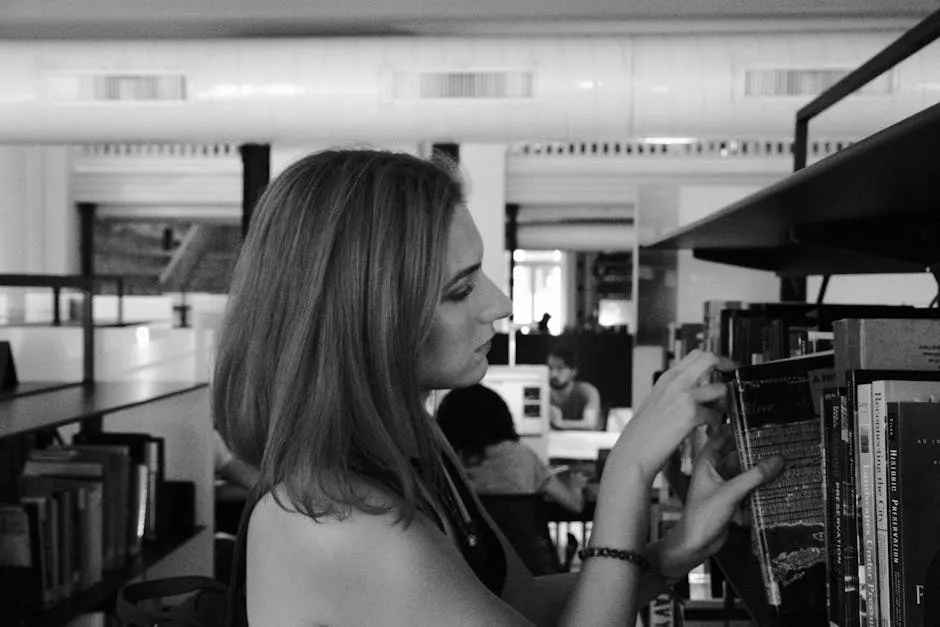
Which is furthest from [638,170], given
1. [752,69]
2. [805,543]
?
[805,543]

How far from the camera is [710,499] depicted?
3.44ft

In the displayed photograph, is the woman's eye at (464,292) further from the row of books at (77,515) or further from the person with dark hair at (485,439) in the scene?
the person with dark hair at (485,439)

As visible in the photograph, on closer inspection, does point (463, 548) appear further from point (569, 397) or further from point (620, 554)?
point (569, 397)

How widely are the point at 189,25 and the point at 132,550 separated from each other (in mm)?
1836

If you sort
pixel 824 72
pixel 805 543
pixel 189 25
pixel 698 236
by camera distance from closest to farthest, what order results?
pixel 805 543, pixel 698 236, pixel 824 72, pixel 189 25

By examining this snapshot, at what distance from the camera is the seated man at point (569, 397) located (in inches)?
212

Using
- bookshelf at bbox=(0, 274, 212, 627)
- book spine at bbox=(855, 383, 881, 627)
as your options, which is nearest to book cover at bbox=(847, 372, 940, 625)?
book spine at bbox=(855, 383, 881, 627)

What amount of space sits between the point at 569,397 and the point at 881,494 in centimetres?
471

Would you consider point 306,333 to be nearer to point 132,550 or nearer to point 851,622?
point 851,622

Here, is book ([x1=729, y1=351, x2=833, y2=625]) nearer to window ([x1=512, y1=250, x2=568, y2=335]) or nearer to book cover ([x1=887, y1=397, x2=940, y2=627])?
book cover ([x1=887, y1=397, x2=940, y2=627])

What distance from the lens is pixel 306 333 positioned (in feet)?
3.08

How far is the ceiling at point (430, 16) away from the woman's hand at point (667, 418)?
2404 mm

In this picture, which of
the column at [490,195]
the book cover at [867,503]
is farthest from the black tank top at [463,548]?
the column at [490,195]

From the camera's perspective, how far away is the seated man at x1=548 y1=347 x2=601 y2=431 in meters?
5.39
